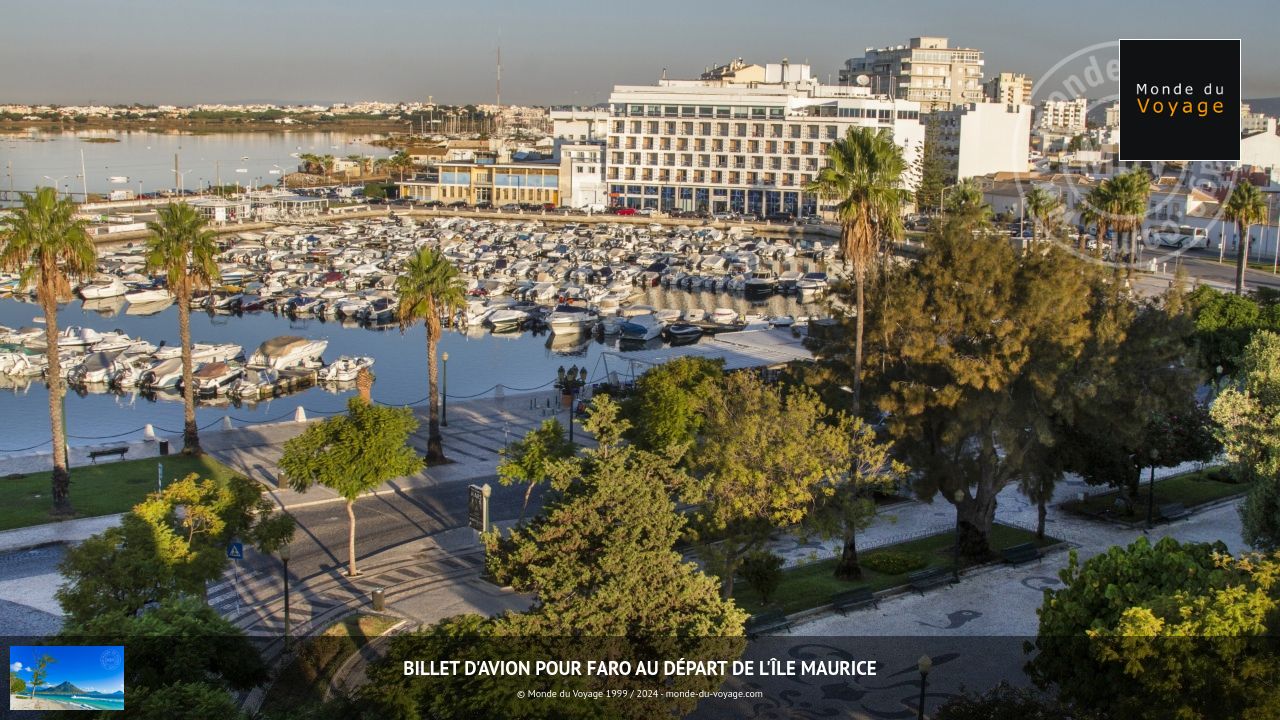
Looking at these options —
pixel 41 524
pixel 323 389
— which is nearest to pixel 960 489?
pixel 41 524

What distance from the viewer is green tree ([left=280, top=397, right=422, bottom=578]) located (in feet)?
76.1

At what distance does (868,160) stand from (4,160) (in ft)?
656

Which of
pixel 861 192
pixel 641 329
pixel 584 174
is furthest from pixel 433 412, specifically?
pixel 584 174

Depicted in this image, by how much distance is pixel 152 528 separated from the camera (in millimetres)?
17531

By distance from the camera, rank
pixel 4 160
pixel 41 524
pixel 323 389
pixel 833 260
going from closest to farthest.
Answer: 1. pixel 41 524
2. pixel 323 389
3. pixel 833 260
4. pixel 4 160

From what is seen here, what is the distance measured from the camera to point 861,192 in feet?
78.8

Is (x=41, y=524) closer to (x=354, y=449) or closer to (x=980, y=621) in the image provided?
(x=354, y=449)

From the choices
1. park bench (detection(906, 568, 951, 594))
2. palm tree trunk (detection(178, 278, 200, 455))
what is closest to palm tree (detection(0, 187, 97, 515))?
palm tree trunk (detection(178, 278, 200, 455))

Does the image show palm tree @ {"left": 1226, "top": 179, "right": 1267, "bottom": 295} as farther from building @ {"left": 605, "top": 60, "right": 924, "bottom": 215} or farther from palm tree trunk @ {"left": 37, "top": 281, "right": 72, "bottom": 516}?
building @ {"left": 605, "top": 60, "right": 924, "bottom": 215}

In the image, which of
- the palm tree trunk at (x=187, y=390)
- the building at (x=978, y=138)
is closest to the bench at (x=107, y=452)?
the palm tree trunk at (x=187, y=390)

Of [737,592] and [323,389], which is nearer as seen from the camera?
[737,592]

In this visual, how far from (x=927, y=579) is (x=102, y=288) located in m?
60.5

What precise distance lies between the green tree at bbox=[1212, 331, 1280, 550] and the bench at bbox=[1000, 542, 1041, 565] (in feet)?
13.8

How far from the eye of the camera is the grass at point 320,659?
17703mm
